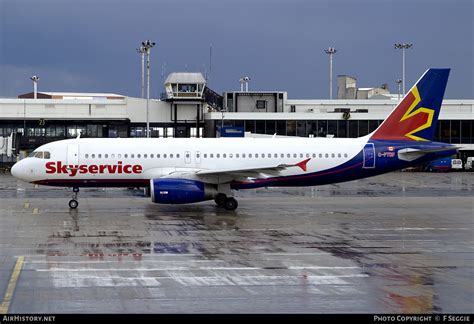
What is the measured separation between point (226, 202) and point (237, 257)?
13890 mm

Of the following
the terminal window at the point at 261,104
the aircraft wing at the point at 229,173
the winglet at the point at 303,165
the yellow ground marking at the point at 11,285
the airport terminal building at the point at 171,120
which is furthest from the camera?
the terminal window at the point at 261,104

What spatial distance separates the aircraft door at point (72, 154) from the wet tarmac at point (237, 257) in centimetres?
232

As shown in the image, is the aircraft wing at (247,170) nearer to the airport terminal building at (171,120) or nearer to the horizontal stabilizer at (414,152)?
the horizontal stabilizer at (414,152)

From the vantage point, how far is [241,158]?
120ft

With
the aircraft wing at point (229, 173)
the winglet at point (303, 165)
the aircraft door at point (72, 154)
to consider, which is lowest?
the aircraft wing at point (229, 173)

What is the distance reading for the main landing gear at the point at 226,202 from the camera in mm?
33469

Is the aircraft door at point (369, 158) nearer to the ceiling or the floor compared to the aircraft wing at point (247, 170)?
nearer to the ceiling

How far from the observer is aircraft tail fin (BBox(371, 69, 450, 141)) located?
121 ft

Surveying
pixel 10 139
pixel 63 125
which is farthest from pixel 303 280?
pixel 63 125

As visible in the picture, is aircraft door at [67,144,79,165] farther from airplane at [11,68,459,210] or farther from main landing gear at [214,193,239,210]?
main landing gear at [214,193,239,210]

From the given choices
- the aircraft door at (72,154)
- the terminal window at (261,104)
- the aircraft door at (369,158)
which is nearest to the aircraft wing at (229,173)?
the aircraft door at (369,158)

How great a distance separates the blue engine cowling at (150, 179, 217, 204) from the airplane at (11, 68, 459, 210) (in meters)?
0.45

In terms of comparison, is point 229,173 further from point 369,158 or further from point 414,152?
point 414,152

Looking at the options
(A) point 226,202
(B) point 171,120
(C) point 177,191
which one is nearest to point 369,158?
(A) point 226,202
